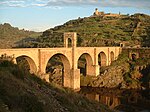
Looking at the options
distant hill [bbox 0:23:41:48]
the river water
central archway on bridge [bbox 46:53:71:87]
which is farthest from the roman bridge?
distant hill [bbox 0:23:41:48]

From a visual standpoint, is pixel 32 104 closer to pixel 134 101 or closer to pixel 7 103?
pixel 7 103

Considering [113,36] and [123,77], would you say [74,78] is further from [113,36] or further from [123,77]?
[113,36]

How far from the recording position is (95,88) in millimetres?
47406

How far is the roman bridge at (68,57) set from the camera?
32438 millimetres

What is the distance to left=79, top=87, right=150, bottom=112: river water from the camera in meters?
34.7

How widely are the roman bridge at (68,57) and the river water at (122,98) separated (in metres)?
3.47

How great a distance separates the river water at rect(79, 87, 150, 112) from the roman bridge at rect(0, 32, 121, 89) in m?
3.47

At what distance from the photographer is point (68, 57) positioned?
41812 mm

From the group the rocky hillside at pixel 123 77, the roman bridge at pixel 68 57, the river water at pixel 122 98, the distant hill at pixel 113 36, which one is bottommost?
the river water at pixel 122 98

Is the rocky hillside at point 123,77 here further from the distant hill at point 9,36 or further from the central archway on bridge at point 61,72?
the distant hill at point 9,36

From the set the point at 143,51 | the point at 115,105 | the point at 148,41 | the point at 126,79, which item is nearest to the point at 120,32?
the point at 148,41

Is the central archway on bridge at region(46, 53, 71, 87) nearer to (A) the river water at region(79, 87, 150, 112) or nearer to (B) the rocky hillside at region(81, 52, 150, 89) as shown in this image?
(A) the river water at region(79, 87, 150, 112)

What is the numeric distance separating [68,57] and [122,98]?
10.5 meters

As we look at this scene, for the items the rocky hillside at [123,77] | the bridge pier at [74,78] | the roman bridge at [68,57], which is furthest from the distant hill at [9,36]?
the bridge pier at [74,78]
